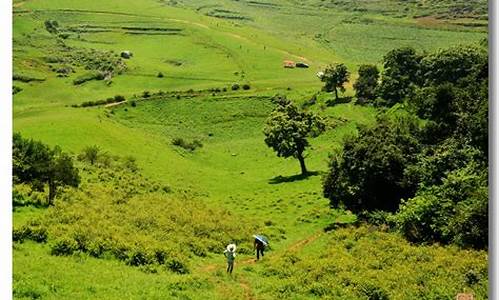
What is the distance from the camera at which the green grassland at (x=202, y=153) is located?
22.5m

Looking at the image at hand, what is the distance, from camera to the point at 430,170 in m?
34.4

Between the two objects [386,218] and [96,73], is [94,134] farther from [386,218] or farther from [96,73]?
[96,73]

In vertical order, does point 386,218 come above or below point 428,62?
below

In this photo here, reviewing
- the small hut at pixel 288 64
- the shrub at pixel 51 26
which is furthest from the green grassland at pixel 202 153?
the small hut at pixel 288 64

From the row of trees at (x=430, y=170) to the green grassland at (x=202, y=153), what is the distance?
173 cm

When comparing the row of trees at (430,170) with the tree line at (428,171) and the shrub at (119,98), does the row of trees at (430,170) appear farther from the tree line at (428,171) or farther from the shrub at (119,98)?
the shrub at (119,98)

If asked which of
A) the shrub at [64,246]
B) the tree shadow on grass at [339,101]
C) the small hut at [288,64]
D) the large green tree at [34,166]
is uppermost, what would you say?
the large green tree at [34,166]

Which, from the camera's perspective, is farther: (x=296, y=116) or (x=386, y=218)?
(x=296, y=116)

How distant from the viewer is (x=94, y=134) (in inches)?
2470

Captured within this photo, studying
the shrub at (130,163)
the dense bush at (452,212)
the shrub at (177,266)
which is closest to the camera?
the shrub at (177,266)

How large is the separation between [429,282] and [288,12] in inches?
6694

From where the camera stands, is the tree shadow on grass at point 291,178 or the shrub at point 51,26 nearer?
the tree shadow on grass at point 291,178

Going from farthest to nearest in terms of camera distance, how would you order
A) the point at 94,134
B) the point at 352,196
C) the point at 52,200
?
the point at 94,134, the point at 352,196, the point at 52,200

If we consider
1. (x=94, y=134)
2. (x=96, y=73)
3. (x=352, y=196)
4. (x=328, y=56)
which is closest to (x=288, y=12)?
(x=328, y=56)
